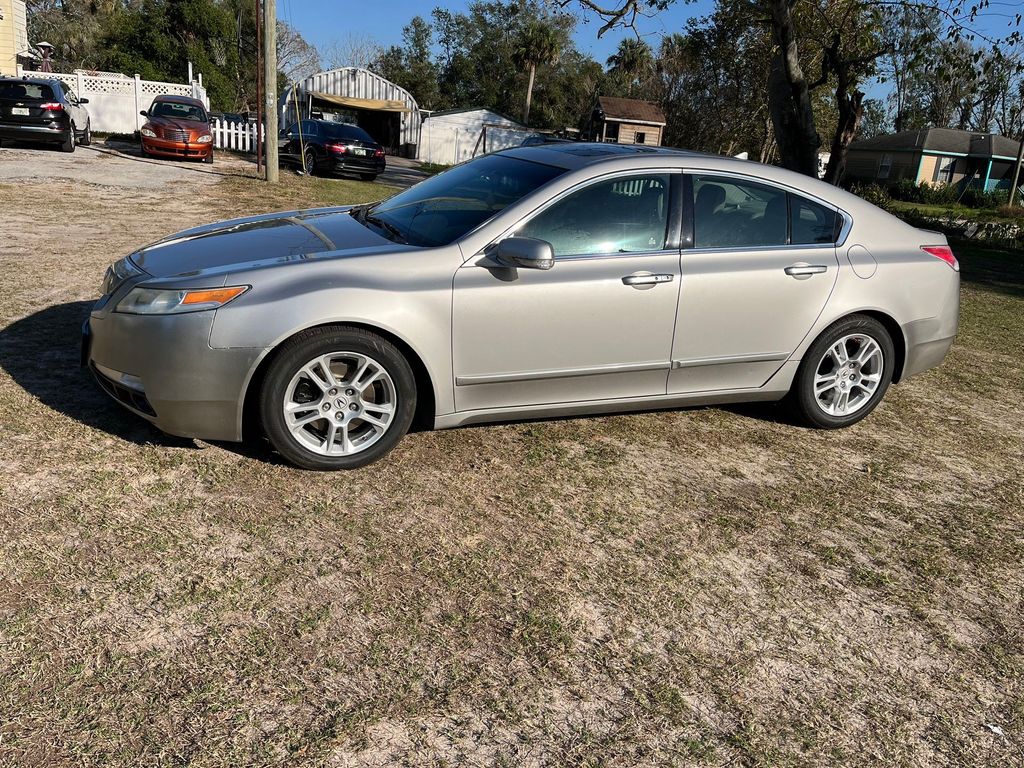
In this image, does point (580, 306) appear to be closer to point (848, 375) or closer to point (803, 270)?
point (803, 270)

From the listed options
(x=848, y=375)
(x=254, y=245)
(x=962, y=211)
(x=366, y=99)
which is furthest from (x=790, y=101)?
(x=366, y=99)

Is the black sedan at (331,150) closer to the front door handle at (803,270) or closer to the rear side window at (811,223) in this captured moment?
the rear side window at (811,223)

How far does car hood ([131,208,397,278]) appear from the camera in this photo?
13.2 ft

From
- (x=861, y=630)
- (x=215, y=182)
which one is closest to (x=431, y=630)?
(x=861, y=630)

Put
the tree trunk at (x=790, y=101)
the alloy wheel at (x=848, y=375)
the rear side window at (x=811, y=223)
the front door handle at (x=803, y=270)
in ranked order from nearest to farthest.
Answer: the front door handle at (x=803, y=270)
the rear side window at (x=811, y=223)
the alloy wheel at (x=848, y=375)
the tree trunk at (x=790, y=101)

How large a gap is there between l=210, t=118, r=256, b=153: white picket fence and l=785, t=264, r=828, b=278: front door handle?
941 inches

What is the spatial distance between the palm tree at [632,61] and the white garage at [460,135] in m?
19.3

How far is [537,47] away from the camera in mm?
56281

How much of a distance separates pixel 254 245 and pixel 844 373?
3444 mm

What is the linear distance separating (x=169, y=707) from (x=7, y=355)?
3556 mm

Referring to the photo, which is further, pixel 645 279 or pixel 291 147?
pixel 291 147

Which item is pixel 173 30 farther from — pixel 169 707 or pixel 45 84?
pixel 169 707

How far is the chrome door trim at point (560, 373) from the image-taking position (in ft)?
13.6

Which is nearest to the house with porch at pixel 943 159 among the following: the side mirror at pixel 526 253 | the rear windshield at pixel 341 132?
the rear windshield at pixel 341 132
